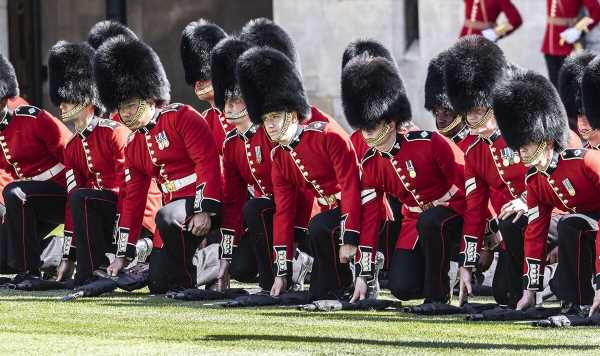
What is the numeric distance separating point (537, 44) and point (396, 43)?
1.28 meters

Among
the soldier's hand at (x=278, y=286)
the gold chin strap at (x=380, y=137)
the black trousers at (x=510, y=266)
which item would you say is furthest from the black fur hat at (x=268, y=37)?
the black trousers at (x=510, y=266)

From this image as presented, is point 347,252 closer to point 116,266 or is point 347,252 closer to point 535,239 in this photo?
point 535,239

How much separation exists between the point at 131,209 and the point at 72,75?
33.0 inches

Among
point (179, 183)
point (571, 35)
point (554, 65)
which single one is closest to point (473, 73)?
point (179, 183)

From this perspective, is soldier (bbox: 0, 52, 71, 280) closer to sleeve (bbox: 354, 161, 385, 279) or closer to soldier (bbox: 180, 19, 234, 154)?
soldier (bbox: 180, 19, 234, 154)

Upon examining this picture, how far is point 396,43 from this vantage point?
1443cm

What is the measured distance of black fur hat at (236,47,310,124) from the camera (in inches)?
338

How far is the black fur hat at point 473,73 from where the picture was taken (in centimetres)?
839

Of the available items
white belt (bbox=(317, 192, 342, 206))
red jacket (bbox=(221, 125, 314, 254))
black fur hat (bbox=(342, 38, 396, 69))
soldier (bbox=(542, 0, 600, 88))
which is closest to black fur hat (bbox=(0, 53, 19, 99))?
red jacket (bbox=(221, 125, 314, 254))

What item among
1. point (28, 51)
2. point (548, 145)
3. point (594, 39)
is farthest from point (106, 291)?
point (28, 51)

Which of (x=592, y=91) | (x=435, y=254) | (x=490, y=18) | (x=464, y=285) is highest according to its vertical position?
(x=490, y=18)

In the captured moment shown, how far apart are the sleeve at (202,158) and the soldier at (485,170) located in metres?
1.07

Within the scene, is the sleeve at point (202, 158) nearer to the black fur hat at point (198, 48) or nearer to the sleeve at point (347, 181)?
the sleeve at point (347, 181)

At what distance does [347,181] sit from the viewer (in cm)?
834
